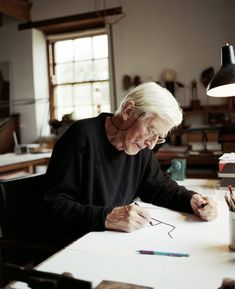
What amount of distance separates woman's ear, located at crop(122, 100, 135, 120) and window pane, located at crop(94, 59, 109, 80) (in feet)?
11.3

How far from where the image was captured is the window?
481 cm

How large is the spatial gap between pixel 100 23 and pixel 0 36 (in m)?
1.51

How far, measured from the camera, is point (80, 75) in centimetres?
495

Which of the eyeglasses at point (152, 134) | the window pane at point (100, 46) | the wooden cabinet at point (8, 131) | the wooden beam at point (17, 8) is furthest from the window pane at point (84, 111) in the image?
the eyeglasses at point (152, 134)

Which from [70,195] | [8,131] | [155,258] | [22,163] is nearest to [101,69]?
[8,131]

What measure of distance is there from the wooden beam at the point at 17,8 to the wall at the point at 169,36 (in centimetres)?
27

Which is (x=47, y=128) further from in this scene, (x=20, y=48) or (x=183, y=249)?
(x=183, y=249)

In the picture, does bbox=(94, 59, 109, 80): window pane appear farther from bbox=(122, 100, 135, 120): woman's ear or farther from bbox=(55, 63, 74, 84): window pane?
bbox=(122, 100, 135, 120): woman's ear

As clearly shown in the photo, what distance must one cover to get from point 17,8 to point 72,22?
30.7 inches

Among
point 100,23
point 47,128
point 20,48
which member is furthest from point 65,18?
point 47,128

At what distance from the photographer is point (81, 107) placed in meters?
4.98

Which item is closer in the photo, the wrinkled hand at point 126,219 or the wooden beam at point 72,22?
the wrinkled hand at point 126,219

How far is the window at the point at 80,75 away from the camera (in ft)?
15.8

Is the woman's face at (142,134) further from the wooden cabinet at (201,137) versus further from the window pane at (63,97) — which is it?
the window pane at (63,97)
